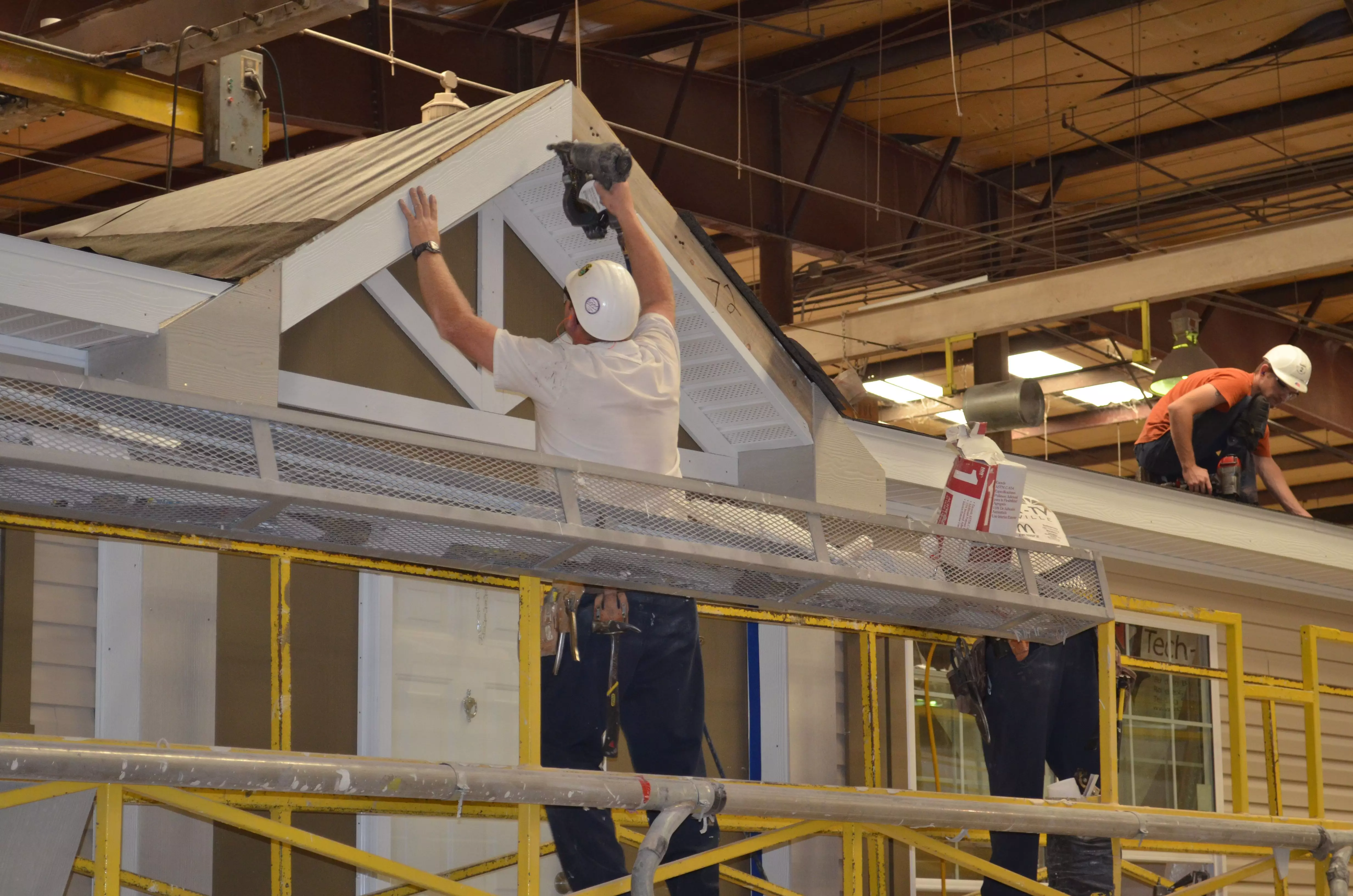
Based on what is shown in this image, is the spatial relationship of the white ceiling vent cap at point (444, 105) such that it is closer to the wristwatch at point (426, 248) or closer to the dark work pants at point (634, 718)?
the wristwatch at point (426, 248)

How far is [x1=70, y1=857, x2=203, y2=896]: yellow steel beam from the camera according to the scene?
5.54 meters

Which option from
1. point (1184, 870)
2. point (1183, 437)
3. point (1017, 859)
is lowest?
point (1184, 870)

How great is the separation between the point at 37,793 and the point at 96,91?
416 cm

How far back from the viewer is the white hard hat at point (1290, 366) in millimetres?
9812

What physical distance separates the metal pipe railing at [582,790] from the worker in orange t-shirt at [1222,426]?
364 centimetres

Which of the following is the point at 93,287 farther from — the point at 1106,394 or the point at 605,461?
the point at 1106,394

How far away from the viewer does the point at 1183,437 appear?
10219 mm

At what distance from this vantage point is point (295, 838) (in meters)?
4.72

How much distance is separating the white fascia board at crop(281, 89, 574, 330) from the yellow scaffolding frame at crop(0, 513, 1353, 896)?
1.09 meters

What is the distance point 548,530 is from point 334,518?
63 cm

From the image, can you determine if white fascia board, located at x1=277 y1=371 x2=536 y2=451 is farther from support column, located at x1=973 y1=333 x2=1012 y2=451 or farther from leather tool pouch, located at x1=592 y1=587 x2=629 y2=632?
support column, located at x1=973 y1=333 x2=1012 y2=451

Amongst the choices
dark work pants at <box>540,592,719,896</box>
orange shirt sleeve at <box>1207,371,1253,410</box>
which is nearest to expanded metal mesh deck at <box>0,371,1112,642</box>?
dark work pants at <box>540,592,719,896</box>

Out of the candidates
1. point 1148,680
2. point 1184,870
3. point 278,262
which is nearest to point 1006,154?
point 1148,680

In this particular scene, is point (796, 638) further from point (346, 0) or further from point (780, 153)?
point (780, 153)
